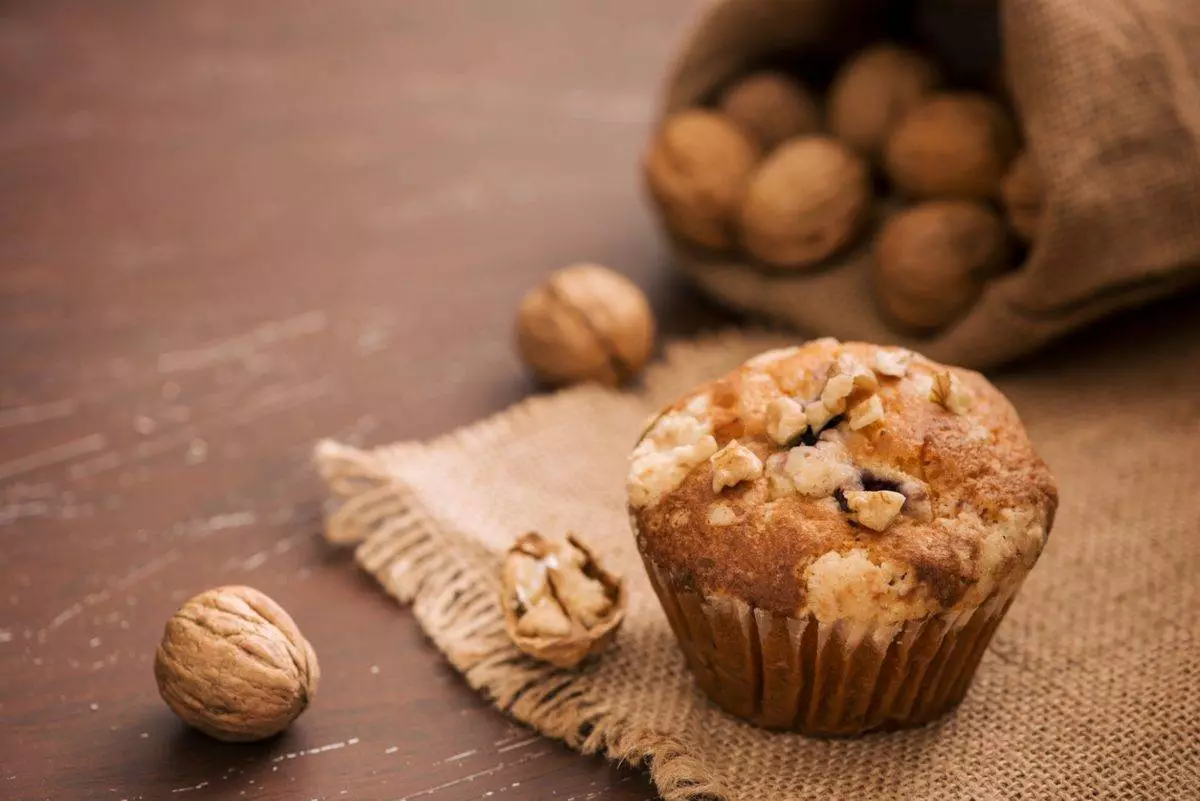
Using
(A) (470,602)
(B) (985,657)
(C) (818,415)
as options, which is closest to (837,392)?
(C) (818,415)

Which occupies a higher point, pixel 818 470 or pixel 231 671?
pixel 818 470

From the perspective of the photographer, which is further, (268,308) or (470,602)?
(268,308)

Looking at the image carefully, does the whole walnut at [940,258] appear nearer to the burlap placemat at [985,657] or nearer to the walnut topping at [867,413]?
the burlap placemat at [985,657]

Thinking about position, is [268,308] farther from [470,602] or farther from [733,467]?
[733,467]

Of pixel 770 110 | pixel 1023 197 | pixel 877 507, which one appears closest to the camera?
pixel 877 507

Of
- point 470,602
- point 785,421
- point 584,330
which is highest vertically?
point 785,421

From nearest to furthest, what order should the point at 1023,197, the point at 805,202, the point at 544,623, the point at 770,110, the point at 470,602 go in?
the point at 544,623 < the point at 470,602 < the point at 1023,197 < the point at 805,202 < the point at 770,110
